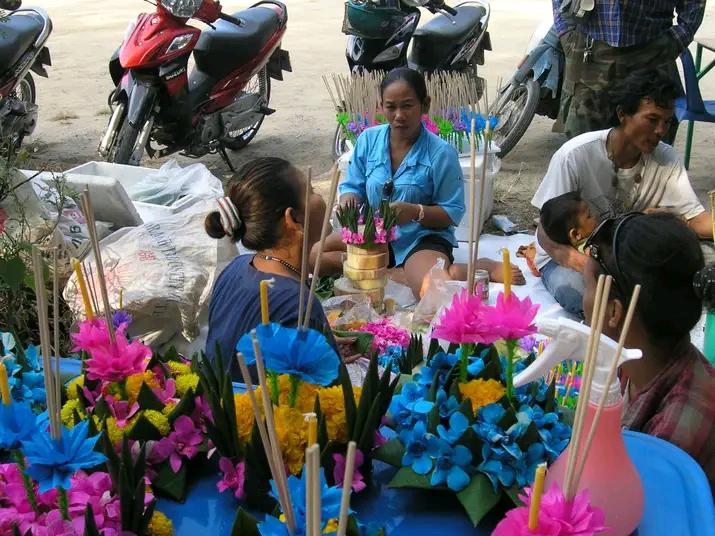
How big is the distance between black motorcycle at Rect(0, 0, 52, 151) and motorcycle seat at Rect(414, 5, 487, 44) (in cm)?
232

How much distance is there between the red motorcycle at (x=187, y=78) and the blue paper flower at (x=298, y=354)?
3282 millimetres

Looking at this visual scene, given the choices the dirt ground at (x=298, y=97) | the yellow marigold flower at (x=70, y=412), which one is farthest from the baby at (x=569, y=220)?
the yellow marigold flower at (x=70, y=412)

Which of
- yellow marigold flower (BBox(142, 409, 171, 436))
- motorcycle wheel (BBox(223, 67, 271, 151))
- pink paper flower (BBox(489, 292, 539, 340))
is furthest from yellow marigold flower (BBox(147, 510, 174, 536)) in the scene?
motorcycle wheel (BBox(223, 67, 271, 151))

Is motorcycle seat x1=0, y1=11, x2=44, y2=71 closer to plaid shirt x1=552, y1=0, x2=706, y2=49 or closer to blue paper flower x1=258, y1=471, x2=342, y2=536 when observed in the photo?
plaid shirt x1=552, y1=0, x2=706, y2=49

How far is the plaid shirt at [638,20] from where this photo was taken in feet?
11.6

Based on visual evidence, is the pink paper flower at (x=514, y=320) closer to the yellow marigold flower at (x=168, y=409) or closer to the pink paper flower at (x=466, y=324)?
the pink paper flower at (x=466, y=324)

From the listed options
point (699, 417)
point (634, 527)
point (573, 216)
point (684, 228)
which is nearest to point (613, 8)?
point (573, 216)

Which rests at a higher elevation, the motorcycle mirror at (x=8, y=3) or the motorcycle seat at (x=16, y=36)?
the motorcycle mirror at (x=8, y=3)

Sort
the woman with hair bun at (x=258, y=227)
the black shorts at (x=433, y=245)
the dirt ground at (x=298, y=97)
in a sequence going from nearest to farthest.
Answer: the woman with hair bun at (x=258, y=227), the black shorts at (x=433, y=245), the dirt ground at (x=298, y=97)

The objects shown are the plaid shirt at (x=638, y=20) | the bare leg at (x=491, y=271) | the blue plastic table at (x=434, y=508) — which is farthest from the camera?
the plaid shirt at (x=638, y=20)

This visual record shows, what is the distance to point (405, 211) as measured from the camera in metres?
2.92

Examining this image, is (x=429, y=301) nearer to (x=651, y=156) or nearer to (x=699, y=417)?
(x=651, y=156)

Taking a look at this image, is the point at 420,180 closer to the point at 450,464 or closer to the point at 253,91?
the point at 450,464

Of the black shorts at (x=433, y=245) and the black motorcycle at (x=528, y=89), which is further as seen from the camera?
the black motorcycle at (x=528, y=89)
